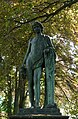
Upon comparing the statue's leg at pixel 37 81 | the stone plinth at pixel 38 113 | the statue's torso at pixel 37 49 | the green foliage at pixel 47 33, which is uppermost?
the green foliage at pixel 47 33

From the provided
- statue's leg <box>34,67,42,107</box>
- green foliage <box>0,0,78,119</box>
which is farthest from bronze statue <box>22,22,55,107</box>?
green foliage <box>0,0,78,119</box>

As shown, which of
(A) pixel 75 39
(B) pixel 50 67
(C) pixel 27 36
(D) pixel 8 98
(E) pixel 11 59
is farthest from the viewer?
(D) pixel 8 98

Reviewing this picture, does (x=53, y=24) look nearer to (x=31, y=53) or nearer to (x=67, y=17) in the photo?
(x=67, y=17)

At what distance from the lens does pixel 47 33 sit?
2016 centimetres

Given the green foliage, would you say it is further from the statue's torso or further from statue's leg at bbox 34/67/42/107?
statue's leg at bbox 34/67/42/107

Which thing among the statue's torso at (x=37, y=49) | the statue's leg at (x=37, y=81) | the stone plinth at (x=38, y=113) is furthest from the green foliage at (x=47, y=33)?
the stone plinth at (x=38, y=113)

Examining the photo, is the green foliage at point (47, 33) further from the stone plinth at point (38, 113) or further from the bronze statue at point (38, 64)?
the stone plinth at point (38, 113)

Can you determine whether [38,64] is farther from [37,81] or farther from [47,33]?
[47,33]

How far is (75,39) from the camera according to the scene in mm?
21672

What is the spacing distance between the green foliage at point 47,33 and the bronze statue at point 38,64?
630 cm

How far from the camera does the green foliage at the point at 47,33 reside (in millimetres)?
15781

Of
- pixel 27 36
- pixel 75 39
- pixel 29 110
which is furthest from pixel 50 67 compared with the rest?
pixel 75 39

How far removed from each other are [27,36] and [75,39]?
12.6 feet

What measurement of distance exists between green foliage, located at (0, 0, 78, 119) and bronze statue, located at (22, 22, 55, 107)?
630 cm
